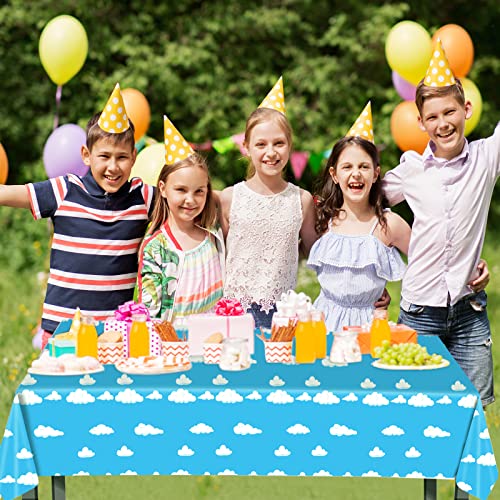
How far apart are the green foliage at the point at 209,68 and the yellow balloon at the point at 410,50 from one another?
439 centimetres

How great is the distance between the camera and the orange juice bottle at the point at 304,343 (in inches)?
134

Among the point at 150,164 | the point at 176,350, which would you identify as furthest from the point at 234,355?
the point at 150,164

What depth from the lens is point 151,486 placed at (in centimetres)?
464

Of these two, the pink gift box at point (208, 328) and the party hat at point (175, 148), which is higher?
the party hat at point (175, 148)

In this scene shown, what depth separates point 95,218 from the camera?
4227 mm

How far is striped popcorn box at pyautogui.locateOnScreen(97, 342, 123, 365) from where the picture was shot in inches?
136

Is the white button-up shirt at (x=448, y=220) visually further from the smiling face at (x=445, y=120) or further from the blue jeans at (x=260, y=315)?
the blue jeans at (x=260, y=315)

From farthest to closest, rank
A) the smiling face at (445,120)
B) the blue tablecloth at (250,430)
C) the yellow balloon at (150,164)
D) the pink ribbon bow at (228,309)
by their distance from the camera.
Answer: the yellow balloon at (150,164) < the smiling face at (445,120) < the pink ribbon bow at (228,309) < the blue tablecloth at (250,430)

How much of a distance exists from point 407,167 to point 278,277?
757 mm

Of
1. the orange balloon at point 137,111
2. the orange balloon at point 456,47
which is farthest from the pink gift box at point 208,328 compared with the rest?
the orange balloon at point 456,47

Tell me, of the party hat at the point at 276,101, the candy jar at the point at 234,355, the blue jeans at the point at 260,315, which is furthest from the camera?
the party hat at the point at 276,101

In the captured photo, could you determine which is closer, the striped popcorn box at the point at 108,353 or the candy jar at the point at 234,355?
the candy jar at the point at 234,355

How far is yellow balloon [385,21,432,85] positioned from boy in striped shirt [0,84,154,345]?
3.14 m

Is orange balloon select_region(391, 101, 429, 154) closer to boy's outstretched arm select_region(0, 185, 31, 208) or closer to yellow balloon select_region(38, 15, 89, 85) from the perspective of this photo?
yellow balloon select_region(38, 15, 89, 85)
